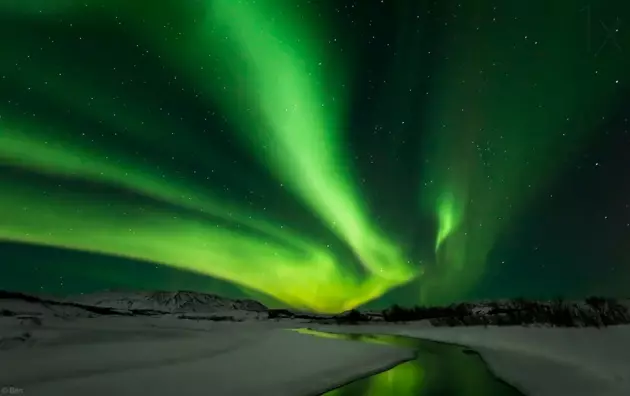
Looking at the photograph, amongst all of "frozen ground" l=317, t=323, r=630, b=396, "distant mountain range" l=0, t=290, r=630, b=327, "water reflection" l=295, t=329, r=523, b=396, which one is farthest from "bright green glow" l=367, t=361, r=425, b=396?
"distant mountain range" l=0, t=290, r=630, b=327

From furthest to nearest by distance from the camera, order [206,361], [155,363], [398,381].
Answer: [206,361] → [398,381] → [155,363]

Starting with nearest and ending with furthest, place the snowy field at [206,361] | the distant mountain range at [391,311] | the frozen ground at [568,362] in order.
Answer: the snowy field at [206,361] → the frozen ground at [568,362] → the distant mountain range at [391,311]

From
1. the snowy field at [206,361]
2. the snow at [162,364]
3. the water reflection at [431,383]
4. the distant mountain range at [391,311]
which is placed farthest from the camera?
the distant mountain range at [391,311]

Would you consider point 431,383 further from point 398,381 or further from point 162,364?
point 162,364

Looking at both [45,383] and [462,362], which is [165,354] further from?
[462,362]

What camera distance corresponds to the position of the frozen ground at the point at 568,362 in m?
10.1

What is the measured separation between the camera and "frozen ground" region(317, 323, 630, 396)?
10.1 meters

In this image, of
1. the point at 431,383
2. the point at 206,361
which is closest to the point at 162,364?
the point at 206,361

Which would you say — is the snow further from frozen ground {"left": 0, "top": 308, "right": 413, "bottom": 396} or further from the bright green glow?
the bright green glow

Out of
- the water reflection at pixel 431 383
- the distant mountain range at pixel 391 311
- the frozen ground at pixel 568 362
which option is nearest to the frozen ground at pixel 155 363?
the water reflection at pixel 431 383

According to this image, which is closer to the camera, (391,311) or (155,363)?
(155,363)

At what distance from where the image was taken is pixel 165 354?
45.5 feet

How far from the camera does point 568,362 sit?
13922mm

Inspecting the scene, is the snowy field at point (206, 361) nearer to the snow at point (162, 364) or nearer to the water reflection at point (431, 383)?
the snow at point (162, 364)
